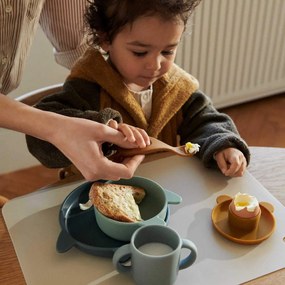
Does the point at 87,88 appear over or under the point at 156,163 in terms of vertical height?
over

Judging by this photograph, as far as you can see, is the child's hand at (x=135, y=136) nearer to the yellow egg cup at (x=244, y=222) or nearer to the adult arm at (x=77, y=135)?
the adult arm at (x=77, y=135)

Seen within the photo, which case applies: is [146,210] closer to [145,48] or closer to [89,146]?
[89,146]

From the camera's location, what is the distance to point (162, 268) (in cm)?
75

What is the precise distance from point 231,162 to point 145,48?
317 millimetres

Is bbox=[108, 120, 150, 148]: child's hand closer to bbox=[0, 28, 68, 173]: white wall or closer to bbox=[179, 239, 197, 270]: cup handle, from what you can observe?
bbox=[179, 239, 197, 270]: cup handle

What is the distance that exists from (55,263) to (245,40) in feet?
6.27

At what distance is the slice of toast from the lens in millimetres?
856

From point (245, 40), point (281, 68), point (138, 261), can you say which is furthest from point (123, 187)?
point (281, 68)

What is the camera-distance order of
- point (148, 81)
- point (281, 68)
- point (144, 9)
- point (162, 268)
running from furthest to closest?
point (281, 68) → point (148, 81) → point (144, 9) → point (162, 268)

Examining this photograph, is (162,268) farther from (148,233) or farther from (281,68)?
(281,68)

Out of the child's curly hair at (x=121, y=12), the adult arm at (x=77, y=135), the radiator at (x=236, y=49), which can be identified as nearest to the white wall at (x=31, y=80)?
the radiator at (x=236, y=49)

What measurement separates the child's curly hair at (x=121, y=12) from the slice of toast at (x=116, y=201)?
0.39m

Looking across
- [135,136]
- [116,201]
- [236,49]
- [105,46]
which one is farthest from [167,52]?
[236,49]

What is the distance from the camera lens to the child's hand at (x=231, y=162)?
1.05 m
